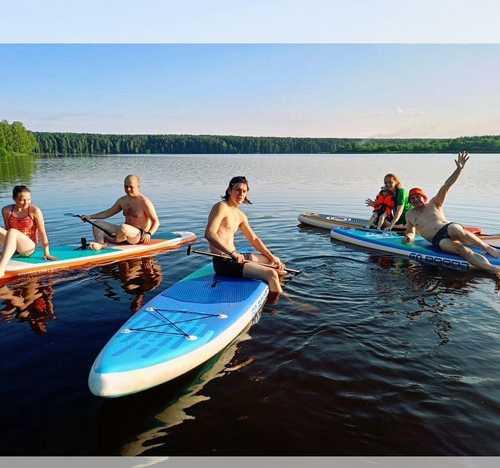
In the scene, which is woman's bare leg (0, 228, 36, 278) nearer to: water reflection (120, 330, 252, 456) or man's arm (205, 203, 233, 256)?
man's arm (205, 203, 233, 256)

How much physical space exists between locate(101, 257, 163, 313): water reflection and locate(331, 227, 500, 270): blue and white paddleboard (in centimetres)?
547

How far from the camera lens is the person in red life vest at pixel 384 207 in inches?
453

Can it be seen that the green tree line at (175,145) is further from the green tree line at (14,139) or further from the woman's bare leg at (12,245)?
the woman's bare leg at (12,245)

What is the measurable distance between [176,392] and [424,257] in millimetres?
6899

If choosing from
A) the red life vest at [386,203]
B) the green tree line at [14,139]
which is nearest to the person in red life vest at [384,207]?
the red life vest at [386,203]

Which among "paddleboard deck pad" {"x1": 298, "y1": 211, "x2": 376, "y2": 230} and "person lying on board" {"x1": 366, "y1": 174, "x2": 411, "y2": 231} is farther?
"paddleboard deck pad" {"x1": 298, "y1": 211, "x2": 376, "y2": 230}

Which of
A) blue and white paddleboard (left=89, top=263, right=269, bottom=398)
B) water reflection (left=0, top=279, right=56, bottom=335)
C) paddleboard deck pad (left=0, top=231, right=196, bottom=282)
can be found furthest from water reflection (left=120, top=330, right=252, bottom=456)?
paddleboard deck pad (left=0, top=231, right=196, bottom=282)

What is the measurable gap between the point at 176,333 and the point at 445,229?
274 inches

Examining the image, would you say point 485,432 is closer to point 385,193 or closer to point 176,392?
point 176,392

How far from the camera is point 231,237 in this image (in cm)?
636

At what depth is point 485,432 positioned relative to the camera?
137 inches

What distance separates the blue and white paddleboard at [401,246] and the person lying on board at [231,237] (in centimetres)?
421

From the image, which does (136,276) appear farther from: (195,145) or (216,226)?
(195,145)

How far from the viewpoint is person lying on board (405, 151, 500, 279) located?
8.20 meters
